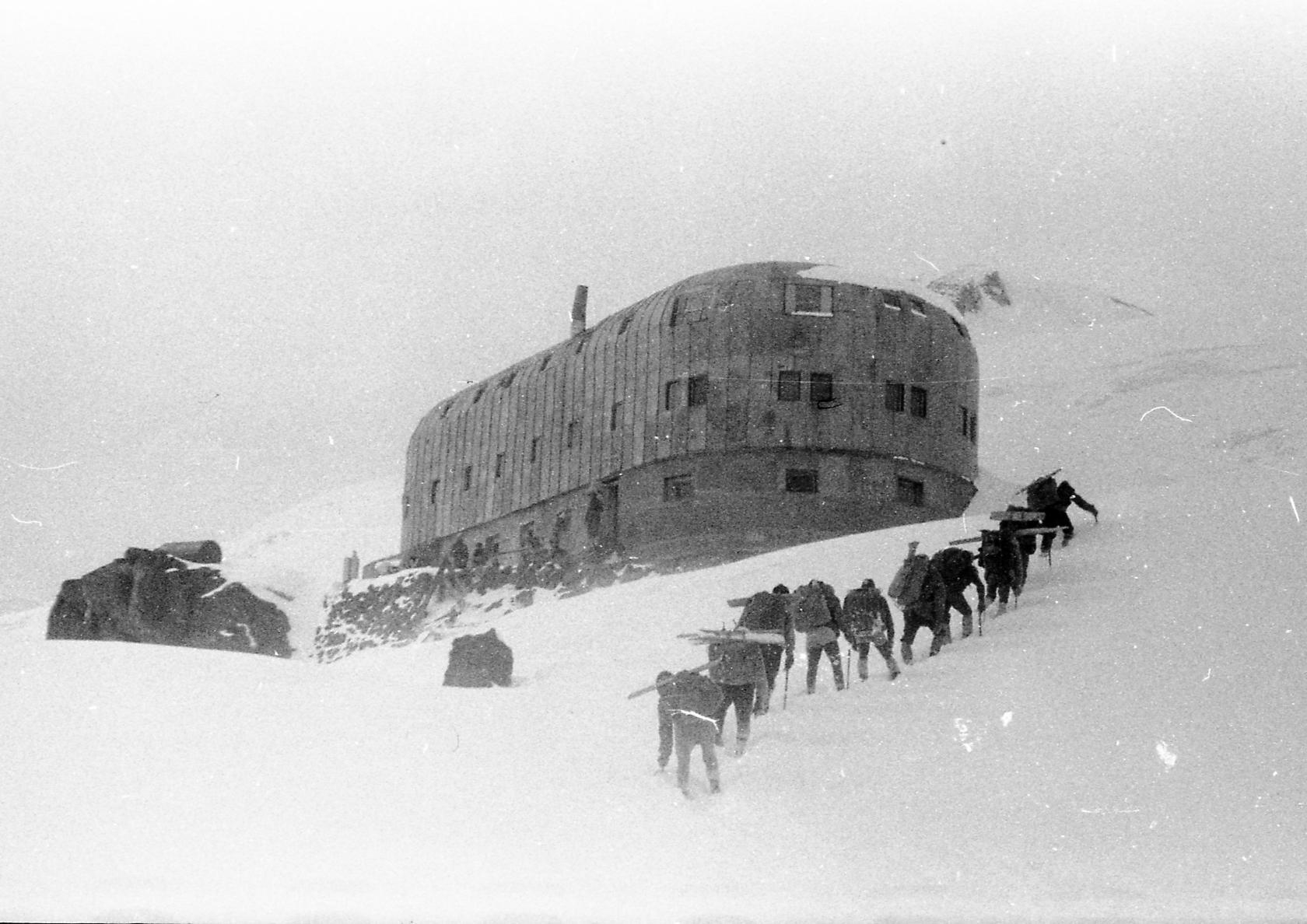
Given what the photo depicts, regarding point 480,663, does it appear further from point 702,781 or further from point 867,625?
point 702,781

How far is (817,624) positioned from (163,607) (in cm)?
2049

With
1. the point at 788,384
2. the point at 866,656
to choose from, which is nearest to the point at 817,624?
the point at 866,656

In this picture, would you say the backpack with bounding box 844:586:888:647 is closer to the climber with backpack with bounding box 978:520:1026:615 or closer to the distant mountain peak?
the climber with backpack with bounding box 978:520:1026:615

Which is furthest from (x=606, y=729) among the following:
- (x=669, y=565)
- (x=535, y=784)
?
(x=669, y=565)

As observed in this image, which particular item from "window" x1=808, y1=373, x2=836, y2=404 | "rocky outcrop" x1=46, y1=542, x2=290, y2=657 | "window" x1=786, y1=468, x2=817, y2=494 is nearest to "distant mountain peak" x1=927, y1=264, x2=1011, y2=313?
"window" x1=808, y1=373, x2=836, y2=404

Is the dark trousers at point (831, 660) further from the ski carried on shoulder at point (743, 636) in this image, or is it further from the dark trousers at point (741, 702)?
the dark trousers at point (741, 702)

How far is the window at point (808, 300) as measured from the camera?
120ft

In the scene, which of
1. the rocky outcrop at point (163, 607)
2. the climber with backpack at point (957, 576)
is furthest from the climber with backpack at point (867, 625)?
the rocky outcrop at point (163, 607)

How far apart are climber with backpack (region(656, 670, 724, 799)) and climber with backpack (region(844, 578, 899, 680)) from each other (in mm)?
3084

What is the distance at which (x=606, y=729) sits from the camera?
60.2 feet

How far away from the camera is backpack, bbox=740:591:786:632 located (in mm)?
18125

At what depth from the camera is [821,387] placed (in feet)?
119

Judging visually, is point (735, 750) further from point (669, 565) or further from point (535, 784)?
point (669, 565)

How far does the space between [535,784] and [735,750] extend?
2164mm
